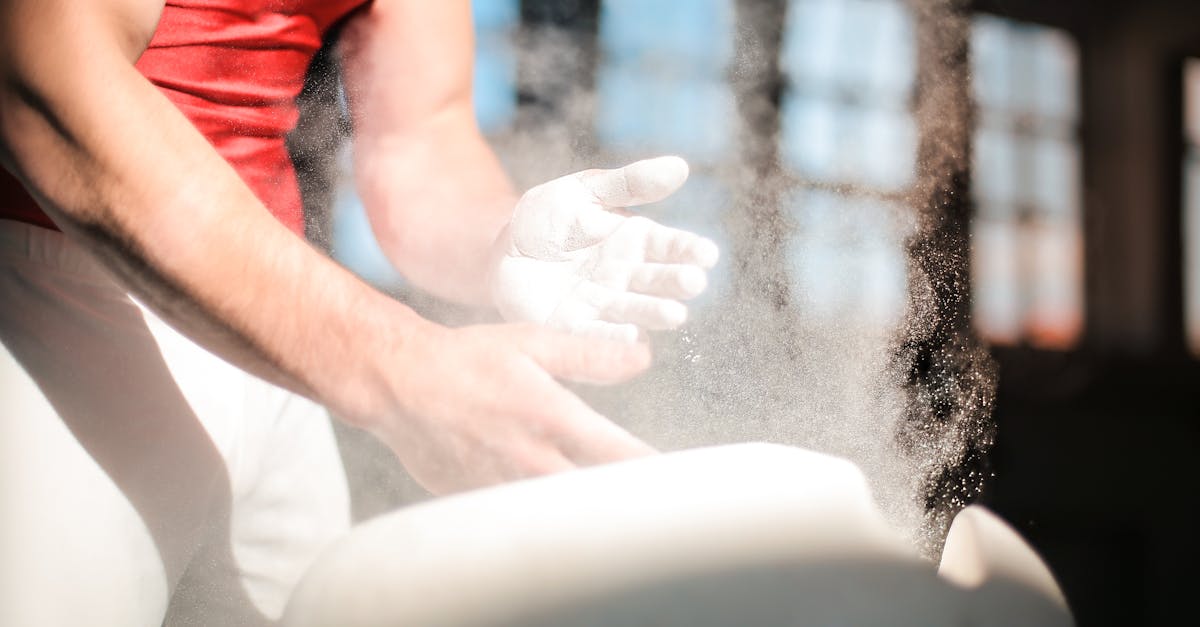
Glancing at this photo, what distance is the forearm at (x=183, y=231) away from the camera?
438 mm

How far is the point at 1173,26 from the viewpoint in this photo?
2.28ft

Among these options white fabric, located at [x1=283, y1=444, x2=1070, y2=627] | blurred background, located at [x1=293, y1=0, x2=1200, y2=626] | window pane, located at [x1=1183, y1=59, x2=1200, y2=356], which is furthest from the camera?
window pane, located at [x1=1183, y1=59, x2=1200, y2=356]

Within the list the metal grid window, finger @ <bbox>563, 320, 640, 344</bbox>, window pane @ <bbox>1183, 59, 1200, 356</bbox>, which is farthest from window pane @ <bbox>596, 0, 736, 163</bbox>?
window pane @ <bbox>1183, 59, 1200, 356</bbox>

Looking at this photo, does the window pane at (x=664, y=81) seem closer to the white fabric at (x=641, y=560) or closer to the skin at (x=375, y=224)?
the skin at (x=375, y=224)

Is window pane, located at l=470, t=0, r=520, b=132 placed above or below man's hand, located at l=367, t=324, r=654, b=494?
above

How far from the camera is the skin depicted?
44cm

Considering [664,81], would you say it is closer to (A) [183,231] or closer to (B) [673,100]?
(B) [673,100]

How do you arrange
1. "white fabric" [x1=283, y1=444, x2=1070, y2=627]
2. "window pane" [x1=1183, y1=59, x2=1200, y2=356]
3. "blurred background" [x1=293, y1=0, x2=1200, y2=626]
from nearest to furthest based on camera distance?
1. "white fabric" [x1=283, y1=444, x2=1070, y2=627]
2. "blurred background" [x1=293, y1=0, x2=1200, y2=626]
3. "window pane" [x1=1183, y1=59, x2=1200, y2=356]

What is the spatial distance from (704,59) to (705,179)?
0.27 ft

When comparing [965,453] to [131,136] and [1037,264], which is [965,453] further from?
[131,136]

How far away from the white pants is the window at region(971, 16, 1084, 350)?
474 mm

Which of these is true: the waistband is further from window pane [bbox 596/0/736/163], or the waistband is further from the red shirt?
window pane [bbox 596/0/736/163]

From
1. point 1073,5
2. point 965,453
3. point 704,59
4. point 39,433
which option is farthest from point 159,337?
point 1073,5

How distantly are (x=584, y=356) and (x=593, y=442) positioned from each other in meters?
0.05
